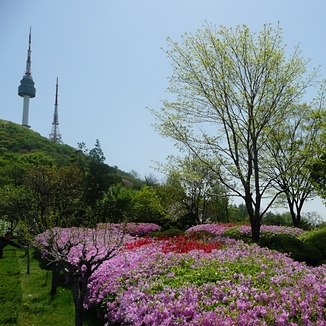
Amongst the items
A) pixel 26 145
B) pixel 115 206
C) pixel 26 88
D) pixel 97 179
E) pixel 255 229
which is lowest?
pixel 255 229

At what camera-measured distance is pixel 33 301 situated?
27.0 ft

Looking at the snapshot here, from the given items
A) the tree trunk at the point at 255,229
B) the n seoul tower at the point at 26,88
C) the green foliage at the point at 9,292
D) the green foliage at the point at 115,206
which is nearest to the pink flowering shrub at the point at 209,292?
the green foliage at the point at 9,292

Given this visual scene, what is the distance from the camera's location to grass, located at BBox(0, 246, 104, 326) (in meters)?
6.79

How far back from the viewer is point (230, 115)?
1379cm

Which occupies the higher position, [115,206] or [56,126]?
[56,126]

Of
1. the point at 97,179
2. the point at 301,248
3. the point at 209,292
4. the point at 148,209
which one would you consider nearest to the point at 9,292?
the point at 209,292

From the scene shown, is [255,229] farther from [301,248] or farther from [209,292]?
[209,292]

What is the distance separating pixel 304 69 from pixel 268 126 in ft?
9.04

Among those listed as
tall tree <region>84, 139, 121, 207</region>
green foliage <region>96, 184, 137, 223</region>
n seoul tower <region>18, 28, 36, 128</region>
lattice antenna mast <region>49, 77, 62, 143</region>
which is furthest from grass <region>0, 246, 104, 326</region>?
n seoul tower <region>18, 28, 36, 128</region>

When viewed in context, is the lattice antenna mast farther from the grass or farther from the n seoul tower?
the grass

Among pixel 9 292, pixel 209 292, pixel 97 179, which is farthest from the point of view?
pixel 97 179

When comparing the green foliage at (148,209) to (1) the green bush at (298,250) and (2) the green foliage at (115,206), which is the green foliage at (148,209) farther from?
(1) the green bush at (298,250)

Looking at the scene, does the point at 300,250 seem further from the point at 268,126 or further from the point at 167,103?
the point at 167,103

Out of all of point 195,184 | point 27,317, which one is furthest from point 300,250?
point 195,184
